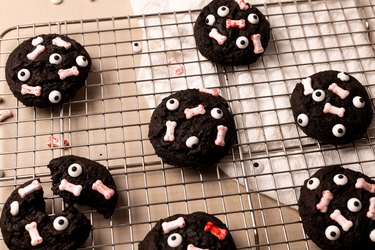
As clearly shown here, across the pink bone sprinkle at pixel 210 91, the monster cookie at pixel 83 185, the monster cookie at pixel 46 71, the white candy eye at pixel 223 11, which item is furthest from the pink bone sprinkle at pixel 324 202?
the monster cookie at pixel 46 71

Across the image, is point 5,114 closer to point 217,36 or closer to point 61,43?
point 61,43

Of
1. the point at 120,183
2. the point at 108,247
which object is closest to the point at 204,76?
the point at 120,183

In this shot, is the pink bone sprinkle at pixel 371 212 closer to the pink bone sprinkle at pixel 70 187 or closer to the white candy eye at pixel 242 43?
the white candy eye at pixel 242 43

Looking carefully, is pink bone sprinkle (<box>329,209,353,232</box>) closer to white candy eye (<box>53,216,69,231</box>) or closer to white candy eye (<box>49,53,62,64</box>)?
white candy eye (<box>53,216,69,231</box>)

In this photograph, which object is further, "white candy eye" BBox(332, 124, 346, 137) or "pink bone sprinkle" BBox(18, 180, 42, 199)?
"white candy eye" BBox(332, 124, 346, 137)

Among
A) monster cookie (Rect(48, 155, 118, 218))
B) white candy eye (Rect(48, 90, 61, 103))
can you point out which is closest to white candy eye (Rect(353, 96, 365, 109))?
monster cookie (Rect(48, 155, 118, 218))

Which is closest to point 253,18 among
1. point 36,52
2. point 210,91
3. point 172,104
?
point 210,91
